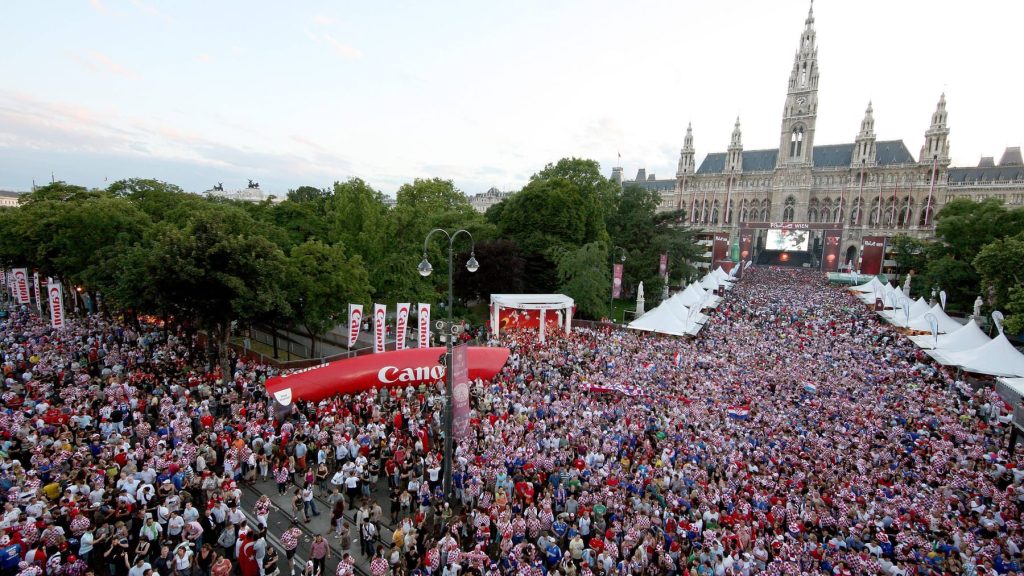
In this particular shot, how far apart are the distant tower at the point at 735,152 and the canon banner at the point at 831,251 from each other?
41399 mm

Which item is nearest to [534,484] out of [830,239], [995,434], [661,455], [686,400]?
[661,455]

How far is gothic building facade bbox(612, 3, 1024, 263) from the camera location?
90688 millimetres

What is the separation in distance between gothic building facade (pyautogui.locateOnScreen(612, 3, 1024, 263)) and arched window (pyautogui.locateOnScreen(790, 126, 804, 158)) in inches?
7.4

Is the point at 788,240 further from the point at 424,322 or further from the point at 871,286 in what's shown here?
the point at 424,322

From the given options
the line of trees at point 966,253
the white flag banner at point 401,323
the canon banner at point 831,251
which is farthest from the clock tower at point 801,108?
the white flag banner at point 401,323

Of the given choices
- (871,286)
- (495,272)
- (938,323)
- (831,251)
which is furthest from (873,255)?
(495,272)

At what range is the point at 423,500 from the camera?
35.9ft

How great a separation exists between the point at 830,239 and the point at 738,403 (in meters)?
67.9

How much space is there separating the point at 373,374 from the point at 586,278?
60.9ft

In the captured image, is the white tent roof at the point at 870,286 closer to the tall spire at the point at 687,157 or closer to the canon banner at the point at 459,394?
the canon banner at the point at 459,394

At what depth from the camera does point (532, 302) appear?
27.6m

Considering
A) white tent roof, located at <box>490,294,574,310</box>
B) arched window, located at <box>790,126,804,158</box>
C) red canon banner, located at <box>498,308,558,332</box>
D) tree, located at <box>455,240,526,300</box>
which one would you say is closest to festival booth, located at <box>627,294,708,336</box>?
white tent roof, located at <box>490,294,574,310</box>

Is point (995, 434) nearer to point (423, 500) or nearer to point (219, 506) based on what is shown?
point (423, 500)

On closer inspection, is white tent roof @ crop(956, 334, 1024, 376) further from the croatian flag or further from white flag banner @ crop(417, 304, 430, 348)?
white flag banner @ crop(417, 304, 430, 348)
